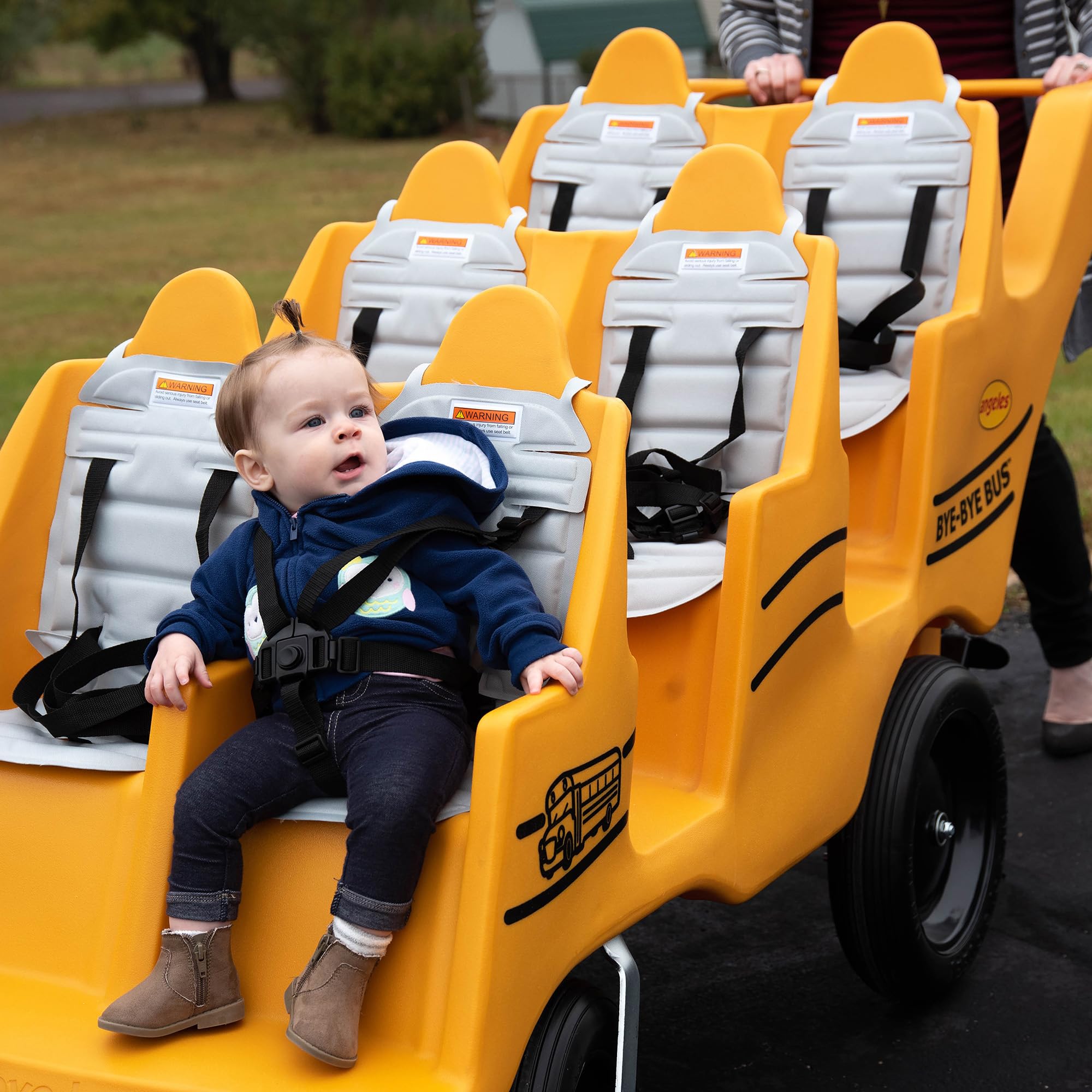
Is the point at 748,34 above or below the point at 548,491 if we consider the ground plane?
above

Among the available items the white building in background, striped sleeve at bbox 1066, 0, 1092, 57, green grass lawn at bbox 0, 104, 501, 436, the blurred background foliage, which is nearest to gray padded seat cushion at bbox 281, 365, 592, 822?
striped sleeve at bbox 1066, 0, 1092, 57

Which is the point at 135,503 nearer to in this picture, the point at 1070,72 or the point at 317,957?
the point at 317,957

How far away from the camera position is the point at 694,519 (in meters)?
2.42

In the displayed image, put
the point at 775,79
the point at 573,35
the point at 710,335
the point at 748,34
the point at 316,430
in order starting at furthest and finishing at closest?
the point at 573,35 → the point at 748,34 → the point at 775,79 → the point at 710,335 → the point at 316,430

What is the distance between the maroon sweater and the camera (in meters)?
3.27

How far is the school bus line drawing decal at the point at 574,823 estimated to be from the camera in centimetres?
169

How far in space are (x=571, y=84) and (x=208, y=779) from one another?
848 inches

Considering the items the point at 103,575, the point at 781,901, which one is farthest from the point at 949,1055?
the point at 103,575

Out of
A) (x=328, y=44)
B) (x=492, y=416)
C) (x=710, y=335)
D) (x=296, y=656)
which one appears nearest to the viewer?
(x=296, y=656)

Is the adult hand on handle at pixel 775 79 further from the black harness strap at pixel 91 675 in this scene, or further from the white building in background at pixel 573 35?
the white building in background at pixel 573 35

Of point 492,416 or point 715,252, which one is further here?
point 715,252

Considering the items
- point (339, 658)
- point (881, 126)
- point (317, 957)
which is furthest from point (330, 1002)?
point (881, 126)

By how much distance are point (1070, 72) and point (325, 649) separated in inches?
81.4

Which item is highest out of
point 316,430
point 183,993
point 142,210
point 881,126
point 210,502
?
point 881,126
